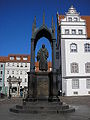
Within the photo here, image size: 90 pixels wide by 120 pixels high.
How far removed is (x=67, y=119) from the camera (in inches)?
307

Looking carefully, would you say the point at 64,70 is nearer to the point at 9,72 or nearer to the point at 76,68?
the point at 76,68

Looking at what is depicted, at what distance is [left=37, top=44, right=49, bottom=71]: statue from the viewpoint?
40.8 feet

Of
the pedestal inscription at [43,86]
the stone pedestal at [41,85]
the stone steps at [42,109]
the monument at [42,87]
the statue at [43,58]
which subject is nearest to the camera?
the stone steps at [42,109]

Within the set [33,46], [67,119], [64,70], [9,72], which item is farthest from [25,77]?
[67,119]

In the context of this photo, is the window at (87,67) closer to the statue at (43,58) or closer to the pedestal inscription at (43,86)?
the statue at (43,58)

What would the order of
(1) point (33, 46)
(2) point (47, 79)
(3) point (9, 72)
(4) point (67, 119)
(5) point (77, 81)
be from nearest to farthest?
(4) point (67, 119) → (2) point (47, 79) → (1) point (33, 46) → (5) point (77, 81) → (3) point (9, 72)

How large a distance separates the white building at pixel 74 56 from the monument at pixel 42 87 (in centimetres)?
2202

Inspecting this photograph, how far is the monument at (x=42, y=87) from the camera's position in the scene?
10.2m

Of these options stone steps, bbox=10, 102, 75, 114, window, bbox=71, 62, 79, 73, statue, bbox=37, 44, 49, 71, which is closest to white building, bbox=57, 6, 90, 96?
window, bbox=71, 62, 79, 73

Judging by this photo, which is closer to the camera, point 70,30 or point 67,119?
point 67,119

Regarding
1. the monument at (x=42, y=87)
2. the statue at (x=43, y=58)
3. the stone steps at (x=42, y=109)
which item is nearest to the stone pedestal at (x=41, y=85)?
the monument at (x=42, y=87)

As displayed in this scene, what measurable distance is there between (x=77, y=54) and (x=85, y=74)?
13.5ft

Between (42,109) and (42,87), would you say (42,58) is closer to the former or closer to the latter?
(42,87)

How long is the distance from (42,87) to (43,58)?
2.02 meters
